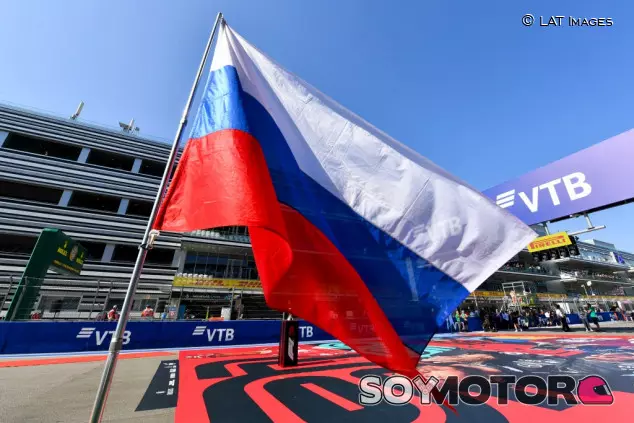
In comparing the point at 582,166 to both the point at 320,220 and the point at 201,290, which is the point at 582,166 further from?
the point at 201,290

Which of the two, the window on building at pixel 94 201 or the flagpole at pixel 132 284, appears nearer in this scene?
the flagpole at pixel 132 284

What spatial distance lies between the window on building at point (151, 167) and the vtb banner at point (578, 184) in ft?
99.8

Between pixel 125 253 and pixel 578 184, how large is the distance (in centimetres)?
3014

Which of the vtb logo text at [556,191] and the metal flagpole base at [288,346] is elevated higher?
the vtb logo text at [556,191]

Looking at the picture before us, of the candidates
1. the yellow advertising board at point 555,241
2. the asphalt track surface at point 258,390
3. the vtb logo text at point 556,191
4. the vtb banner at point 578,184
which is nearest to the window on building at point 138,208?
the asphalt track surface at point 258,390

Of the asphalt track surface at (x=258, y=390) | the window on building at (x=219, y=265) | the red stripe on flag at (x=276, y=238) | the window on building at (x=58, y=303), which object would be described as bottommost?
the asphalt track surface at (x=258, y=390)

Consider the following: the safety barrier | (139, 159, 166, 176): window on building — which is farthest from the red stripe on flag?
(139, 159, 166, 176): window on building

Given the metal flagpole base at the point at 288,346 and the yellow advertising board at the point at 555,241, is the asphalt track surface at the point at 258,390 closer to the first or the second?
the metal flagpole base at the point at 288,346

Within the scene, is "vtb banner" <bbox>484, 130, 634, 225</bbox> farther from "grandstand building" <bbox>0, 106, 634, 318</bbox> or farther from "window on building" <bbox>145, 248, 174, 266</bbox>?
"window on building" <bbox>145, 248, 174, 266</bbox>

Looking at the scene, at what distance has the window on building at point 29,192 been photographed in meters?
23.7

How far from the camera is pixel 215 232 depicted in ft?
85.9

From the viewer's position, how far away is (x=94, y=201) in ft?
87.6

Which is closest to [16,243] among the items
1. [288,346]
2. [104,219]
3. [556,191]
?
[104,219]

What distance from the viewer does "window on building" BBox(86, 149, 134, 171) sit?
27.6m
